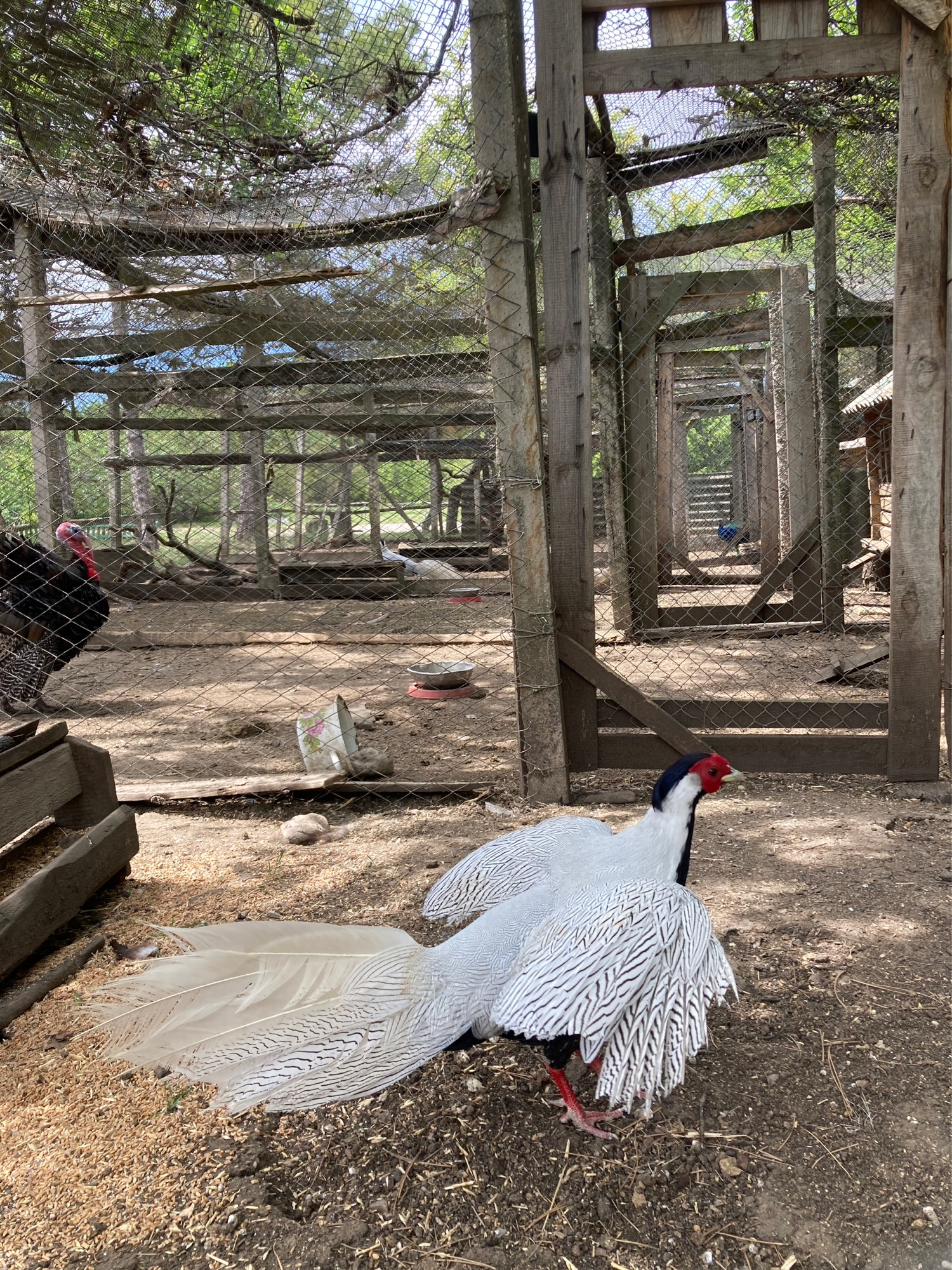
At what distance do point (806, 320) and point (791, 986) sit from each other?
6278 mm

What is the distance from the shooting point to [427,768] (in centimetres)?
431

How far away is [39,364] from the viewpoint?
6141 millimetres

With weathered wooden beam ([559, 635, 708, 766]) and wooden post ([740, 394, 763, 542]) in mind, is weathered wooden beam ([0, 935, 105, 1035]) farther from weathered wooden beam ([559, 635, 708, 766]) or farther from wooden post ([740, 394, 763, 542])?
wooden post ([740, 394, 763, 542])

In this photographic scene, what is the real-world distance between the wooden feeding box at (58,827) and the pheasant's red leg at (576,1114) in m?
1.56

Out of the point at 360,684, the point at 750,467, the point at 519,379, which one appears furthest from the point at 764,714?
the point at 750,467

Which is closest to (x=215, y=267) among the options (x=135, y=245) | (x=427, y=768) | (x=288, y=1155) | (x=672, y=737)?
(x=135, y=245)

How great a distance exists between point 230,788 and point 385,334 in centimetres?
383

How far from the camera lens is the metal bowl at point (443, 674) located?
5723 millimetres

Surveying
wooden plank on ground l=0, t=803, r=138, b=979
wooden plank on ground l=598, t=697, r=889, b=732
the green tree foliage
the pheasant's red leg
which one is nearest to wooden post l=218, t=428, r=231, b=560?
the green tree foliage

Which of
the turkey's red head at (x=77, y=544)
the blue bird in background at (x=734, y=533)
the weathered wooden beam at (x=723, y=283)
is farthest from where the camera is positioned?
the blue bird in background at (x=734, y=533)

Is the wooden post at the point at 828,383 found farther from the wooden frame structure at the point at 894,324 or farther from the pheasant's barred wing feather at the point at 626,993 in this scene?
the pheasant's barred wing feather at the point at 626,993

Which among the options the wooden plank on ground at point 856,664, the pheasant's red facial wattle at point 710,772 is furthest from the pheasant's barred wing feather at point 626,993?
the wooden plank on ground at point 856,664

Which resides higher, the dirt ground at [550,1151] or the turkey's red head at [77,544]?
the turkey's red head at [77,544]

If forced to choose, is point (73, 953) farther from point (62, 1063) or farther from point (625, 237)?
point (625, 237)
